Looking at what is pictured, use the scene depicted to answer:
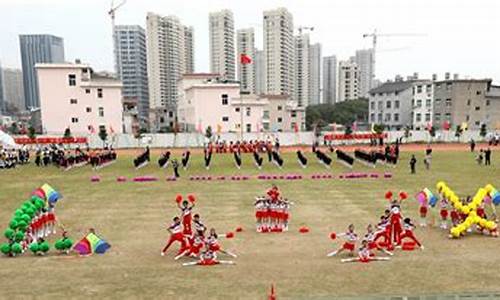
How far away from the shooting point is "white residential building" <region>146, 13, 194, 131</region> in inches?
3666

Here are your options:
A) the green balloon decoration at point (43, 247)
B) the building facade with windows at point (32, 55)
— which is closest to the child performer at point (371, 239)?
the green balloon decoration at point (43, 247)

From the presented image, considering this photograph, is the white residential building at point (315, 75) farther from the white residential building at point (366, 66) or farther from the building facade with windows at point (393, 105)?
the building facade with windows at point (393, 105)

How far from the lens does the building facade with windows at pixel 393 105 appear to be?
71.2 meters

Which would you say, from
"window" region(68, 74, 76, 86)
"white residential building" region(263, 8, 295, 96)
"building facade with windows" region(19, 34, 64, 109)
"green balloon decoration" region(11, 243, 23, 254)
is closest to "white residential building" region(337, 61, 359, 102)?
"white residential building" region(263, 8, 295, 96)

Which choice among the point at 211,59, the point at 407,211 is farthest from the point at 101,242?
the point at 211,59

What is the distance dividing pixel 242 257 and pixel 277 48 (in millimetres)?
86295

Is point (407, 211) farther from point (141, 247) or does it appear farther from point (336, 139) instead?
point (336, 139)

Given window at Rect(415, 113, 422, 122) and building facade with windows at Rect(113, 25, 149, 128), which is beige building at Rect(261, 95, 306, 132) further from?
building facade with windows at Rect(113, 25, 149, 128)

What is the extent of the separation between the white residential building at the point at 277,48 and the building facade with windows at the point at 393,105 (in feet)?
84.2

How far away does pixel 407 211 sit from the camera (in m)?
17.9

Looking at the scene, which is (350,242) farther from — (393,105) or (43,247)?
(393,105)

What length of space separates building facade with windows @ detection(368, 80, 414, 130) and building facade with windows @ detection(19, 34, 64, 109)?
9788 cm

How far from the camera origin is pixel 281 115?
76.4 meters

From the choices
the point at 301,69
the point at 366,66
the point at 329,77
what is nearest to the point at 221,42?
the point at 301,69
